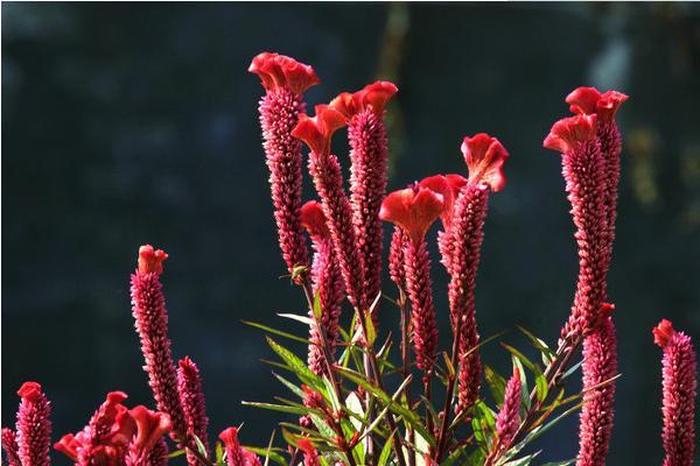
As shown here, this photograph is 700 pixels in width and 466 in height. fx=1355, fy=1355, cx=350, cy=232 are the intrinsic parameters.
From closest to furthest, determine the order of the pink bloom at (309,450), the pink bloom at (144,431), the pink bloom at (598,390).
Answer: the pink bloom at (144,431)
the pink bloom at (309,450)
the pink bloom at (598,390)

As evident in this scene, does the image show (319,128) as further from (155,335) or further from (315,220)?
(155,335)

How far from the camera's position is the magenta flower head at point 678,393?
3.76ft

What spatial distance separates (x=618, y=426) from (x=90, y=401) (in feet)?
5.85

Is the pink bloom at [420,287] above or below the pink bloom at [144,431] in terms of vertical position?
above

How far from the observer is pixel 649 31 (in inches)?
188

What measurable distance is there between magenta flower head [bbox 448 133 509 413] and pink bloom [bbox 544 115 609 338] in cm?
5

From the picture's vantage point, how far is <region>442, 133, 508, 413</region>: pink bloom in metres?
1.00

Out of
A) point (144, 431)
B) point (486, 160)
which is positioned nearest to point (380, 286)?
point (486, 160)

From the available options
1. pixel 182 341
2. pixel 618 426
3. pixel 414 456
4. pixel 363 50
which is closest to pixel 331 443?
pixel 414 456

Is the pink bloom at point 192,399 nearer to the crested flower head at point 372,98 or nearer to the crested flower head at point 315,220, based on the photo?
the crested flower head at point 315,220

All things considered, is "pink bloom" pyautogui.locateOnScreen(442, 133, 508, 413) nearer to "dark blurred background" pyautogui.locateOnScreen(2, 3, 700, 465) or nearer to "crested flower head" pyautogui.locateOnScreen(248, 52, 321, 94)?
"crested flower head" pyautogui.locateOnScreen(248, 52, 321, 94)

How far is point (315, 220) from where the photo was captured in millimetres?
1091

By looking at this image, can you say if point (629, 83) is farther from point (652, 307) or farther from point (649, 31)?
point (652, 307)

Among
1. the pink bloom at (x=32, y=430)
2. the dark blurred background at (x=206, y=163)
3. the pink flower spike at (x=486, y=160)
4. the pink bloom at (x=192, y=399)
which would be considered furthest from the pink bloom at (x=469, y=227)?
the dark blurred background at (x=206, y=163)
